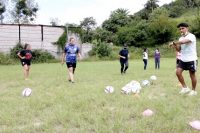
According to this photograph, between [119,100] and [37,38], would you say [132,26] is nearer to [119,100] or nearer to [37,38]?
[37,38]

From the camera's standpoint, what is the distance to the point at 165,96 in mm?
9883

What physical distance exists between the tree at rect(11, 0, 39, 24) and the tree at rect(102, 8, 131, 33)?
13.3 meters

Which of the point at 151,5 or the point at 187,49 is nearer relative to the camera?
the point at 187,49

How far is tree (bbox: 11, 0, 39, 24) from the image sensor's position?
210ft

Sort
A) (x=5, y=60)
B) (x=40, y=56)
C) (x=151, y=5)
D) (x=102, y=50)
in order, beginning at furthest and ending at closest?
(x=151, y=5), (x=102, y=50), (x=40, y=56), (x=5, y=60)

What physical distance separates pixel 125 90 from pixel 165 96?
3.42ft

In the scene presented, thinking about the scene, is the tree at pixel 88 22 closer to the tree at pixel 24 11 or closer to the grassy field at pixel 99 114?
the tree at pixel 24 11

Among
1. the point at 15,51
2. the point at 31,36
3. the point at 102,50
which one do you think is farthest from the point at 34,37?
the point at 102,50

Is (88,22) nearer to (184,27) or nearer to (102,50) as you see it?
(102,50)

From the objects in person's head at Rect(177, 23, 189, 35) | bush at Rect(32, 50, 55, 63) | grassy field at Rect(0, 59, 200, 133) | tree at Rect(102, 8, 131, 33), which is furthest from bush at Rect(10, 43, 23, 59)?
person's head at Rect(177, 23, 189, 35)

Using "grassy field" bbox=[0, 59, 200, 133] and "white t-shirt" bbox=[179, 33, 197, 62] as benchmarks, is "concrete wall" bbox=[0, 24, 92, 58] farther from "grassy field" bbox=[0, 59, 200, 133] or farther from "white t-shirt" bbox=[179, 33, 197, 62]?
"white t-shirt" bbox=[179, 33, 197, 62]

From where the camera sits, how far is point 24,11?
6444 centimetres

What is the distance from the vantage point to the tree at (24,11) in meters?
64.0

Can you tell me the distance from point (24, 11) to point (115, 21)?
16740mm
